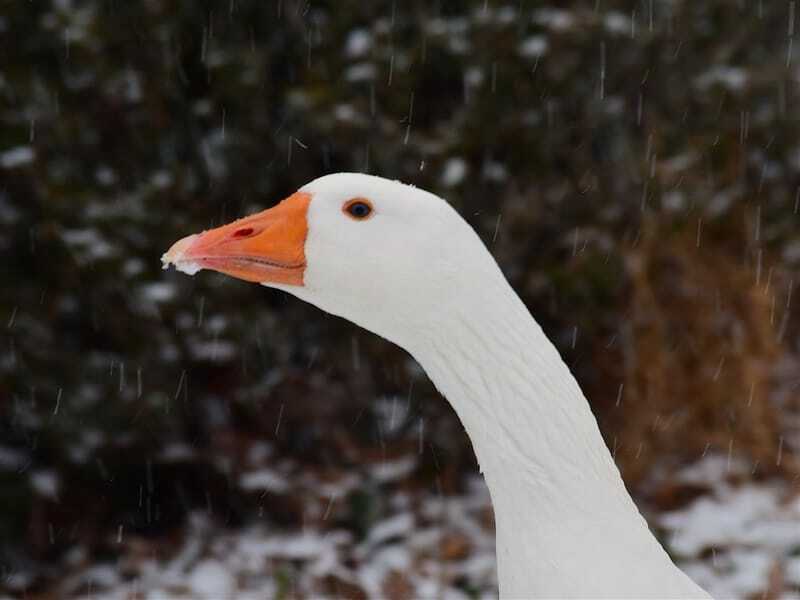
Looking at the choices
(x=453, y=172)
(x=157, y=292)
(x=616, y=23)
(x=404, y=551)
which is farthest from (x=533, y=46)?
(x=404, y=551)

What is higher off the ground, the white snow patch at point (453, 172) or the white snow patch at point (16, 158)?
the white snow patch at point (453, 172)

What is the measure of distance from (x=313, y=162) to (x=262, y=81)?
1.42ft

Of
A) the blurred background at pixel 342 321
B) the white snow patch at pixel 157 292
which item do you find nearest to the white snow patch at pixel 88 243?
the blurred background at pixel 342 321

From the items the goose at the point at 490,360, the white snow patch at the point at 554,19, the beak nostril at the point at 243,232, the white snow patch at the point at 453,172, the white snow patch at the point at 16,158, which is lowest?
the goose at the point at 490,360

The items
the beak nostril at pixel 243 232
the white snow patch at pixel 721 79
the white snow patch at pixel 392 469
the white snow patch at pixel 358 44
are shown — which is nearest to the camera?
the beak nostril at pixel 243 232

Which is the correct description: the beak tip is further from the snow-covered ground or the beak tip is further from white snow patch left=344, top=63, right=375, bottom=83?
the snow-covered ground

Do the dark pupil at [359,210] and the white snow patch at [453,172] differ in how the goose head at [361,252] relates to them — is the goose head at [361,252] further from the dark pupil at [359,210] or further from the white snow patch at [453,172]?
the white snow patch at [453,172]

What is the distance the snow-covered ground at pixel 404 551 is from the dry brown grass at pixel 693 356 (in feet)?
0.76

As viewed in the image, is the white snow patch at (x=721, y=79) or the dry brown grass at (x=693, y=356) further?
the dry brown grass at (x=693, y=356)

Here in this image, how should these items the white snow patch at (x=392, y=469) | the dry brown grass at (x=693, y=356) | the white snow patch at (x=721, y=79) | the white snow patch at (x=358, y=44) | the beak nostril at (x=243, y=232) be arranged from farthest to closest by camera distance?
the white snow patch at (x=392, y=469) → the dry brown grass at (x=693, y=356) → the white snow patch at (x=721, y=79) → the white snow patch at (x=358, y=44) → the beak nostril at (x=243, y=232)

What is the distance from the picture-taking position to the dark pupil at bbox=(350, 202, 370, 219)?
1.98 metres

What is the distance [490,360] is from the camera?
1.93 meters

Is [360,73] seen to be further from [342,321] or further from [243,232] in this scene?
[243,232]

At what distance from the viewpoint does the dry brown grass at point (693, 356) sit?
16.9ft
